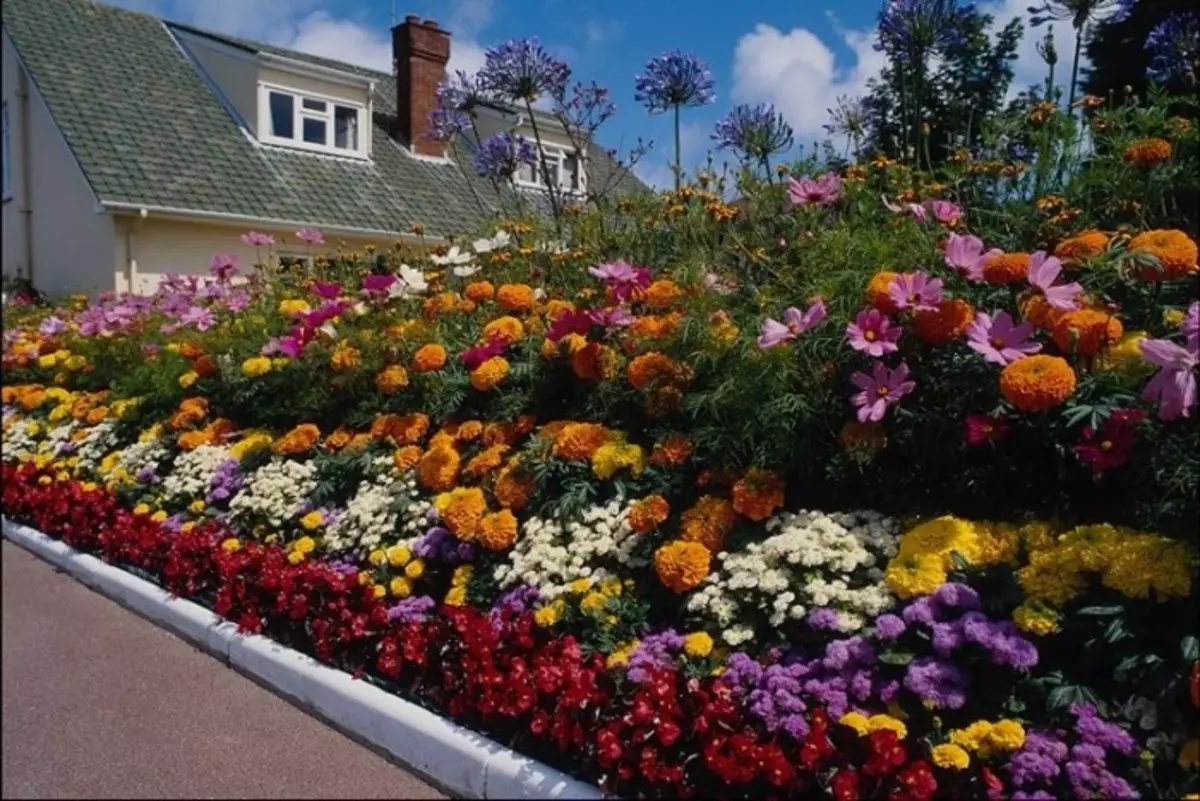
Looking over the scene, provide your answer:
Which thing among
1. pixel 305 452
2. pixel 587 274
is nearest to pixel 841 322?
pixel 587 274

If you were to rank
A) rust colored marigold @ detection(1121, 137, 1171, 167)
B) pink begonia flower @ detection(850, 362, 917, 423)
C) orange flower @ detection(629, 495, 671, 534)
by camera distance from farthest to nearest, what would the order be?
orange flower @ detection(629, 495, 671, 534), rust colored marigold @ detection(1121, 137, 1171, 167), pink begonia flower @ detection(850, 362, 917, 423)

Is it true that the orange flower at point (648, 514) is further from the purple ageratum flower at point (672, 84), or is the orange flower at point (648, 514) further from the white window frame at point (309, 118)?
the white window frame at point (309, 118)

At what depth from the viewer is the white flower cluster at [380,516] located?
149 inches

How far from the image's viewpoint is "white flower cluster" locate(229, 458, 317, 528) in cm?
425

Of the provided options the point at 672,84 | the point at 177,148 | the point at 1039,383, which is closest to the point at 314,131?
the point at 177,148

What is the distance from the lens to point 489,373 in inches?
157

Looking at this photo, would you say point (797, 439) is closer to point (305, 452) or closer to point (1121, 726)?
point (1121, 726)

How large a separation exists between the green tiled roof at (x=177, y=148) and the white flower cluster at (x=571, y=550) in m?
9.36

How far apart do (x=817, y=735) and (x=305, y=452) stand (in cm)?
316

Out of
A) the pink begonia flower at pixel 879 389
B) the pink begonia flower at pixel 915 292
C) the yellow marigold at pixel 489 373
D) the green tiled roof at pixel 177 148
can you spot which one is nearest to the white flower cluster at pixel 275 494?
the yellow marigold at pixel 489 373

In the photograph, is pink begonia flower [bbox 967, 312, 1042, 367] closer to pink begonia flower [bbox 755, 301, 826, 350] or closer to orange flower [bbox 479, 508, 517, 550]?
pink begonia flower [bbox 755, 301, 826, 350]

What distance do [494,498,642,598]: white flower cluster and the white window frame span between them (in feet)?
44.9

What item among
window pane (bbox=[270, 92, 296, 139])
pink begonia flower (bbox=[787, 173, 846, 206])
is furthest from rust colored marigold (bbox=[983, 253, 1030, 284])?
window pane (bbox=[270, 92, 296, 139])

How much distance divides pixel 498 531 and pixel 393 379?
4.36 ft
